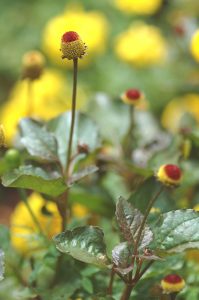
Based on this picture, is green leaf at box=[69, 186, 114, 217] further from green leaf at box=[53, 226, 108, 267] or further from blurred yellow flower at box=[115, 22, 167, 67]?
blurred yellow flower at box=[115, 22, 167, 67]

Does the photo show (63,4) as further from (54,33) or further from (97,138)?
(97,138)

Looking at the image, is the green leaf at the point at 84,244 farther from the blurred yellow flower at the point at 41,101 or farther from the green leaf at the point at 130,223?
the blurred yellow flower at the point at 41,101

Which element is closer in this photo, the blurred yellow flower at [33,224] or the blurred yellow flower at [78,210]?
the blurred yellow flower at [33,224]

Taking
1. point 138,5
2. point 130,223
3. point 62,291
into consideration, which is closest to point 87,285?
point 62,291

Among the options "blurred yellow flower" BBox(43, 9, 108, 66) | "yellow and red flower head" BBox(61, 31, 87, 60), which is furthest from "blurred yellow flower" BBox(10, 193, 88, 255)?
"blurred yellow flower" BBox(43, 9, 108, 66)

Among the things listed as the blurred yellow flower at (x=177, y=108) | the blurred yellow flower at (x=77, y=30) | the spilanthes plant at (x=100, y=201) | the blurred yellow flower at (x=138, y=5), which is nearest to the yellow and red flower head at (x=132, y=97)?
the spilanthes plant at (x=100, y=201)
